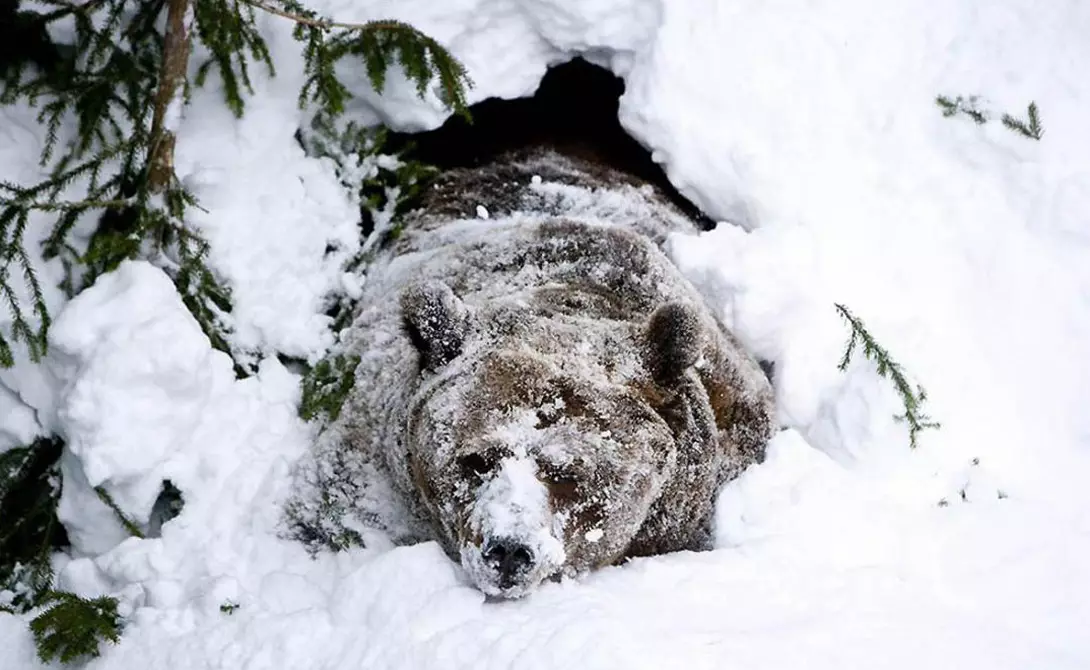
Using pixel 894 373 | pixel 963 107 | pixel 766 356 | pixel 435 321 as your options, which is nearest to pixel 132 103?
pixel 435 321

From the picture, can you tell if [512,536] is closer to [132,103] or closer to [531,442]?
[531,442]

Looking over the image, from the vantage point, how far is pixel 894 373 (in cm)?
483

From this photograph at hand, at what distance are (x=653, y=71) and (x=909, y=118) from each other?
148 cm

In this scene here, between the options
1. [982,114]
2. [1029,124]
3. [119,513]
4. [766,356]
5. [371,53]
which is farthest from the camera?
[982,114]

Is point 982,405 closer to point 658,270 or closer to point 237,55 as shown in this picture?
point 658,270

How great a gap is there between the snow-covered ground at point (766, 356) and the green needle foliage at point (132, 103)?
182 millimetres

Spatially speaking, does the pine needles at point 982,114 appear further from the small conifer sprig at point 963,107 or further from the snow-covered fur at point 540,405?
the snow-covered fur at point 540,405

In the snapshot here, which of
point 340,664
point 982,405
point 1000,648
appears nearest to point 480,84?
point 982,405

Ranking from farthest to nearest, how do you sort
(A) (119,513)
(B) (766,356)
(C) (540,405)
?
(B) (766,356) → (A) (119,513) → (C) (540,405)

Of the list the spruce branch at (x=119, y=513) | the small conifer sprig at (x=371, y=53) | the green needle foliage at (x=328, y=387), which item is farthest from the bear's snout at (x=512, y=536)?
the small conifer sprig at (x=371, y=53)

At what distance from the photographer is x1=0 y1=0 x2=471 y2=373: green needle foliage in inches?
189

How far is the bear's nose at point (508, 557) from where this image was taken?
3404mm

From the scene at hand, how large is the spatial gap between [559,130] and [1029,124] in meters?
2.74

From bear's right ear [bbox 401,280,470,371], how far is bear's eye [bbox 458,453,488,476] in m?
0.56
